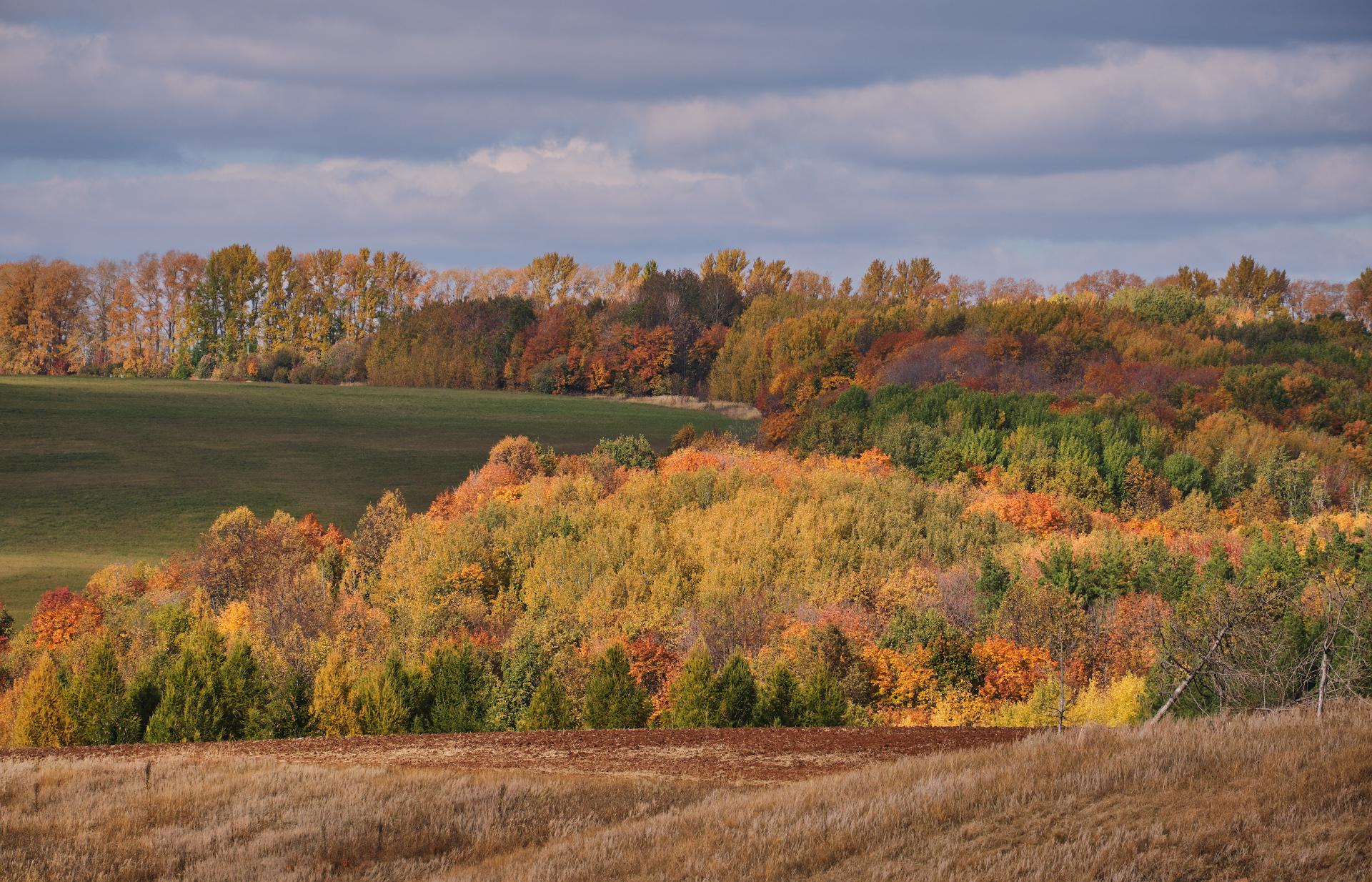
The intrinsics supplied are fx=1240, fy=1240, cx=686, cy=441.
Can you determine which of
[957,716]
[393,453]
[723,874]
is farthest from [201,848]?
[393,453]

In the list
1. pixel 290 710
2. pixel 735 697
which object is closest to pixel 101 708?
pixel 290 710

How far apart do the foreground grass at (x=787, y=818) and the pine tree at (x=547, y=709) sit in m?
10.9

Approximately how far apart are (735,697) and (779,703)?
101 centimetres

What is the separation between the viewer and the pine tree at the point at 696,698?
27188 mm

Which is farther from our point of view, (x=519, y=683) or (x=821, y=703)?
(x=519, y=683)

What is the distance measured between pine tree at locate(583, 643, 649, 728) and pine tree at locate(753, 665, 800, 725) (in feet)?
8.83

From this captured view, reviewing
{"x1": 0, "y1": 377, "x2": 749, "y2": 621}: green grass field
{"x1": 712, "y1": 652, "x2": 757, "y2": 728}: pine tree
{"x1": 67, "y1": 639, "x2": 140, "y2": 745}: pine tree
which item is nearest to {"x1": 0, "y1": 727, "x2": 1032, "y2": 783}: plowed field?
{"x1": 712, "y1": 652, "x2": 757, "y2": 728}: pine tree

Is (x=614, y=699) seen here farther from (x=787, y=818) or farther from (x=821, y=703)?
(x=787, y=818)

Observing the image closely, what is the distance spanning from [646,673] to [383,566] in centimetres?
1731

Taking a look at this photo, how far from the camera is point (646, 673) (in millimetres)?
Answer: 41125

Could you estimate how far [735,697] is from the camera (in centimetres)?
2745

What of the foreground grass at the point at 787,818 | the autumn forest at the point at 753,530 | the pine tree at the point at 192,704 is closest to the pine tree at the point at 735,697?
the autumn forest at the point at 753,530

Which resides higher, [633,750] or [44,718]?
[633,750]

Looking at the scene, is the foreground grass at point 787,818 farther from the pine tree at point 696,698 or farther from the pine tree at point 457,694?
the pine tree at point 457,694
